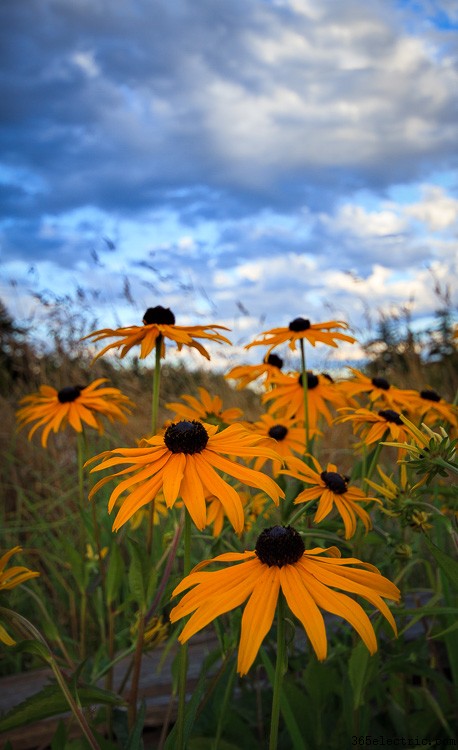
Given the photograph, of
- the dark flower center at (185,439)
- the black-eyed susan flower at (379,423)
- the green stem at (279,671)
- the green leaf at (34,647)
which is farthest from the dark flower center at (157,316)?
the green stem at (279,671)

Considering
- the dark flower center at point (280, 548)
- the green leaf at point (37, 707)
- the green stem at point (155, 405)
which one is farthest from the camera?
the green stem at point (155, 405)

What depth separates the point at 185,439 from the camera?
2.92ft

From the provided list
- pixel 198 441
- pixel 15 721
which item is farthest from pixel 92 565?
pixel 198 441

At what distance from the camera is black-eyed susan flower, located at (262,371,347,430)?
1.71 m

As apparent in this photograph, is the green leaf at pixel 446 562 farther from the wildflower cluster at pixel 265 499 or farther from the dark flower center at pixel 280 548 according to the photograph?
the dark flower center at pixel 280 548

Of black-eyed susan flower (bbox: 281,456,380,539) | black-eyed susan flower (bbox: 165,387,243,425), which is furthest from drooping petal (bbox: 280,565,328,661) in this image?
black-eyed susan flower (bbox: 165,387,243,425)

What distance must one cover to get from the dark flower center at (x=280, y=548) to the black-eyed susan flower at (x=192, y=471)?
1.6 inches

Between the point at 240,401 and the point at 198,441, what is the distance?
156 inches

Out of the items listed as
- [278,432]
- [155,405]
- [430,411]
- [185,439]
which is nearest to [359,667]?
[185,439]

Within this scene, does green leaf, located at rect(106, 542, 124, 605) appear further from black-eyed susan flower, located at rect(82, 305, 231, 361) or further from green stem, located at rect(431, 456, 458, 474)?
green stem, located at rect(431, 456, 458, 474)

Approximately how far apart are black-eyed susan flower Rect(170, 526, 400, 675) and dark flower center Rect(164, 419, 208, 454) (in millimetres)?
184

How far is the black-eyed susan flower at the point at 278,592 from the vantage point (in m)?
0.65

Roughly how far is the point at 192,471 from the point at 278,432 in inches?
32.0

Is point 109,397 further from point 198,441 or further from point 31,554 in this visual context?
point 31,554
